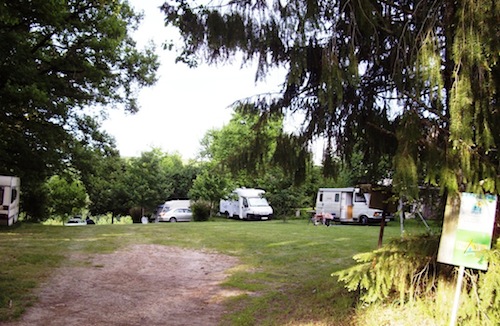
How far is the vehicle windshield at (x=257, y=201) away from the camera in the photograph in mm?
28616

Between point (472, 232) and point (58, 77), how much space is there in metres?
14.7

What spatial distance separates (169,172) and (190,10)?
1460 inches

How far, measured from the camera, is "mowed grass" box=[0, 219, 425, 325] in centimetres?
540

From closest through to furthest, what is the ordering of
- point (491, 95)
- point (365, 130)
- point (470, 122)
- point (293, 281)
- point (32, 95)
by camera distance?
point (470, 122) < point (491, 95) < point (365, 130) < point (293, 281) < point (32, 95)

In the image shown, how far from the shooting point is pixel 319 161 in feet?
21.1

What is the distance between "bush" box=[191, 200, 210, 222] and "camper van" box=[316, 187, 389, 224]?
7.76 m

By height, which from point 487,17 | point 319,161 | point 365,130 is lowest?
point 319,161

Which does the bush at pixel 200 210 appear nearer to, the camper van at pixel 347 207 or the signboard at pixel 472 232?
the camper van at pixel 347 207

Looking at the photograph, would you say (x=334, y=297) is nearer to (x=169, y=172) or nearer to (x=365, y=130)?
(x=365, y=130)

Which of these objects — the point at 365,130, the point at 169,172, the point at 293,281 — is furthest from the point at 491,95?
the point at 169,172

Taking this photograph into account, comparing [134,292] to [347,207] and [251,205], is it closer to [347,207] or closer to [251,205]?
[347,207]

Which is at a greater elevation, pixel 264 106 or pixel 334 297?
pixel 264 106

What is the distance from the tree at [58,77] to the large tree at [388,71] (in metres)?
8.19

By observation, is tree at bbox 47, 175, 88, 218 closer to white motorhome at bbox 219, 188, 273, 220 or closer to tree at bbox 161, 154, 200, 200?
white motorhome at bbox 219, 188, 273, 220
